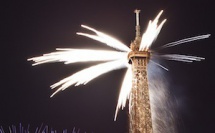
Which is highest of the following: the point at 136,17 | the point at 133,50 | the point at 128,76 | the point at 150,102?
the point at 136,17

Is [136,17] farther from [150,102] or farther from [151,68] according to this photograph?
[150,102]

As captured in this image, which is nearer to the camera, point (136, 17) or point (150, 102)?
point (150, 102)

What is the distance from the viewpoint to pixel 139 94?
88.7 ft

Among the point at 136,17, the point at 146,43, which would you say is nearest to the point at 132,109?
the point at 146,43

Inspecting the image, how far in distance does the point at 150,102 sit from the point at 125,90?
1.98 meters

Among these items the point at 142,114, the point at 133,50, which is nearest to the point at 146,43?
the point at 133,50

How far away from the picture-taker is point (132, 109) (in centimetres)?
2695

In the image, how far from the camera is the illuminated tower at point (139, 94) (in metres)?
26.6

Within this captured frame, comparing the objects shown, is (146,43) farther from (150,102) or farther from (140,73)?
(150,102)

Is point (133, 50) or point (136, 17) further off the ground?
point (136, 17)

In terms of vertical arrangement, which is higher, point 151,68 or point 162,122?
point 151,68

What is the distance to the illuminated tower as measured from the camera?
87.1 ft

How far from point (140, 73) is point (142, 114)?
299 cm

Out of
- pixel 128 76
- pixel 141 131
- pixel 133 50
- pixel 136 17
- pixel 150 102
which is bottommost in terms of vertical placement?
pixel 141 131
